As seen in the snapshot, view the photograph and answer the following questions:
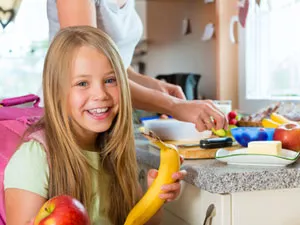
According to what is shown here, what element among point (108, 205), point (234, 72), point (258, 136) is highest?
point (234, 72)

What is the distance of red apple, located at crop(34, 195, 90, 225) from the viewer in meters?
0.69

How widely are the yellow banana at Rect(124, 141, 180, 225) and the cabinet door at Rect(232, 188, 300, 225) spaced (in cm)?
13

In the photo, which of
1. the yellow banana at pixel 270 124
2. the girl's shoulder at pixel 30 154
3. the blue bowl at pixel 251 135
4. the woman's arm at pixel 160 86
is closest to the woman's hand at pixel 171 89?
the woman's arm at pixel 160 86

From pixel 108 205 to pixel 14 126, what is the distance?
0.27m

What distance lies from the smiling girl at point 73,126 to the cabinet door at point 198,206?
62 mm

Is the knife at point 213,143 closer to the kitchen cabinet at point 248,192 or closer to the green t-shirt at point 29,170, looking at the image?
the kitchen cabinet at point 248,192

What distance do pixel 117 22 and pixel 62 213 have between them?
718 millimetres

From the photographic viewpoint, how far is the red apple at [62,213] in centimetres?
69

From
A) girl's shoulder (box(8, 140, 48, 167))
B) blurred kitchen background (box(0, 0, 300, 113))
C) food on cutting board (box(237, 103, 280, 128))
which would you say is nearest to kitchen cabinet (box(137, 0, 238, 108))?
blurred kitchen background (box(0, 0, 300, 113))

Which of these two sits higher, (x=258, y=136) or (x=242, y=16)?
(x=242, y=16)

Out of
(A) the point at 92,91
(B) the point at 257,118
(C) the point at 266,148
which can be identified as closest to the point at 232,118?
(B) the point at 257,118

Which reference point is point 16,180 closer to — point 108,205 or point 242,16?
point 108,205

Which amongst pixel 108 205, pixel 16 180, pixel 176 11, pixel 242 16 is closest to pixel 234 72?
pixel 242 16

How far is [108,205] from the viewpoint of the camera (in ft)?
3.42
